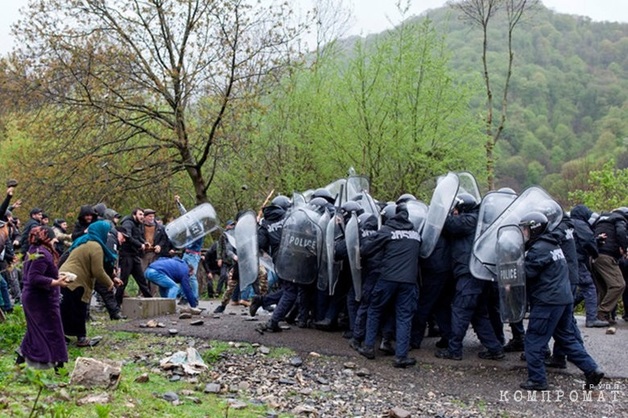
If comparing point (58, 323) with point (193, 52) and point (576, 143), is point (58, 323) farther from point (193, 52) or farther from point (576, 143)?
point (576, 143)

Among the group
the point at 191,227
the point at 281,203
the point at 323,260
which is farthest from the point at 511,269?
the point at 191,227

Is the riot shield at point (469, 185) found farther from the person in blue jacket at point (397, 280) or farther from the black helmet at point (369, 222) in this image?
the person in blue jacket at point (397, 280)

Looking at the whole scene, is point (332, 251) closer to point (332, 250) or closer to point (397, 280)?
point (332, 250)

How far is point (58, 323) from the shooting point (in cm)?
666

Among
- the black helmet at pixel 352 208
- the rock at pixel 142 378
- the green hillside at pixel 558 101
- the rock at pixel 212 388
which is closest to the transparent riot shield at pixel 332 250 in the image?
the black helmet at pixel 352 208

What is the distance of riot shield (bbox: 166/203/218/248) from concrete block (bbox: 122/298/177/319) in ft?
3.82

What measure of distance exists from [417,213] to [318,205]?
1.48 m

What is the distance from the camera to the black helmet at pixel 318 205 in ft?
29.9

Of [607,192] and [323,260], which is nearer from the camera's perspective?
[323,260]

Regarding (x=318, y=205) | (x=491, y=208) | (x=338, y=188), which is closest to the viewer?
(x=491, y=208)

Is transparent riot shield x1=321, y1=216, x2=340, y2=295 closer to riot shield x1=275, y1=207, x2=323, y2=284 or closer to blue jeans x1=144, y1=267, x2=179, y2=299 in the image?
riot shield x1=275, y1=207, x2=323, y2=284

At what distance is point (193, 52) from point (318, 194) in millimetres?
9914

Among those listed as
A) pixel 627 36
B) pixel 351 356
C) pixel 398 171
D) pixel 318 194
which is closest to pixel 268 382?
pixel 351 356

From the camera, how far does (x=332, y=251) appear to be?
8516 mm
